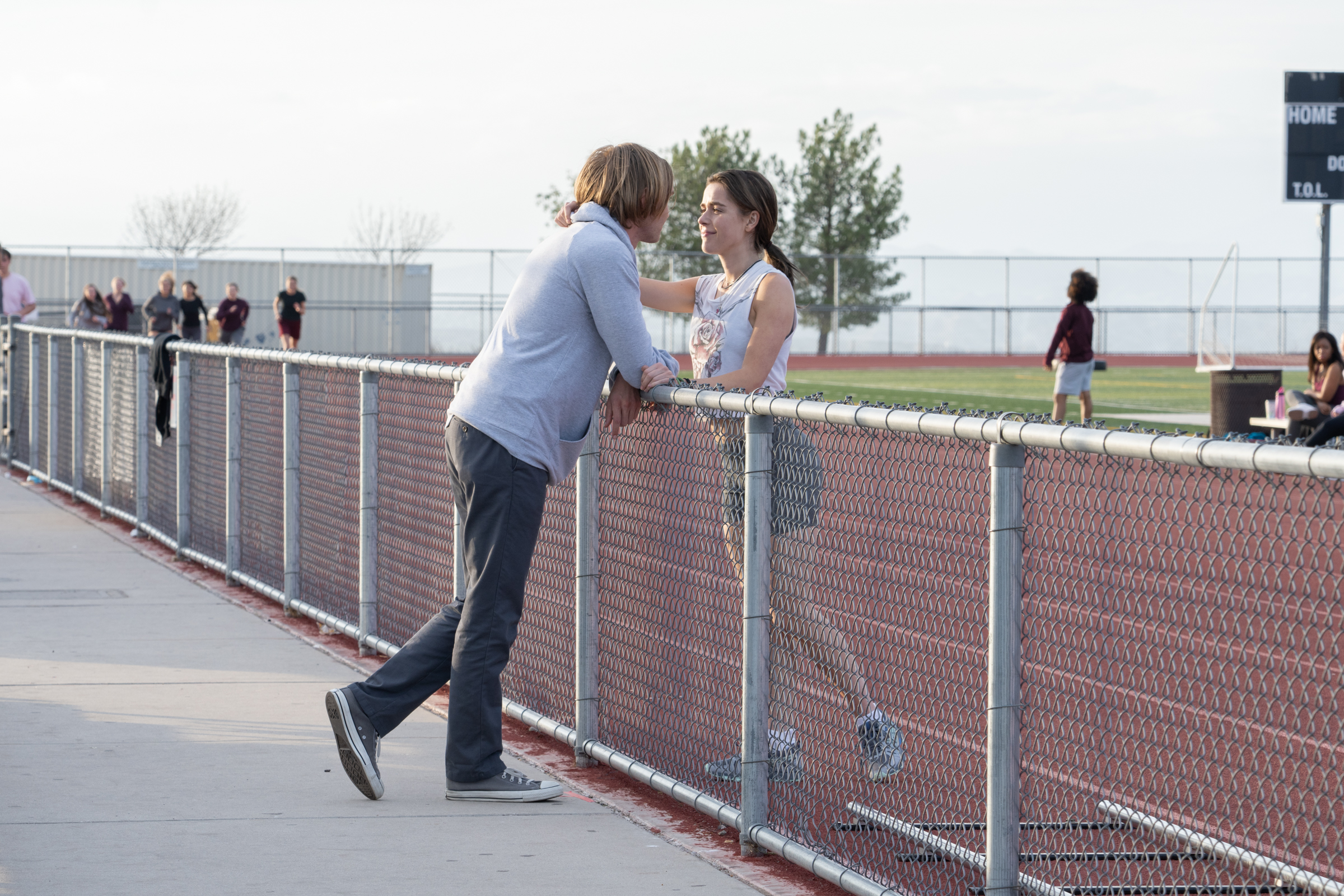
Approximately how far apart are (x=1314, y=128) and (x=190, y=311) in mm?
20136

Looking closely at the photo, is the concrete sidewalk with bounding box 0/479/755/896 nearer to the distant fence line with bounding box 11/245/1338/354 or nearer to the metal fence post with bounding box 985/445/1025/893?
the metal fence post with bounding box 985/445/1025/893

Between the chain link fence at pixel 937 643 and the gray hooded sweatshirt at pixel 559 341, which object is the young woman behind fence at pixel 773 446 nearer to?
the chain link fence at pixel 937 643

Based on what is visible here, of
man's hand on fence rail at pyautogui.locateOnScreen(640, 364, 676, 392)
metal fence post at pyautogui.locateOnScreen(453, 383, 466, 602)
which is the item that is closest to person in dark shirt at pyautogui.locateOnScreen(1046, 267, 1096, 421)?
metal fence post at pyautogui.locateOnScreen(453, 383, 466, 602)

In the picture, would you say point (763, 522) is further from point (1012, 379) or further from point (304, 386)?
point (1012, 379)

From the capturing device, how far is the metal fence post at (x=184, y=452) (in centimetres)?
1059

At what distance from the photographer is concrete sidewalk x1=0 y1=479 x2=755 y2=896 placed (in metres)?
4.45

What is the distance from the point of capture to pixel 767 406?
4586 millimetres

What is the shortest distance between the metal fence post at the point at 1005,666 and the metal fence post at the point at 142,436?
8570 mm

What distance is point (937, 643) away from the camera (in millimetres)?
4500

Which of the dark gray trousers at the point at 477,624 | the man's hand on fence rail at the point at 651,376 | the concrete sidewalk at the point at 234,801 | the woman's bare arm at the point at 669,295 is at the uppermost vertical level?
the woman's bare arm at the point at 669,295

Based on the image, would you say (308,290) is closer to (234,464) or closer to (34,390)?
(34,390)

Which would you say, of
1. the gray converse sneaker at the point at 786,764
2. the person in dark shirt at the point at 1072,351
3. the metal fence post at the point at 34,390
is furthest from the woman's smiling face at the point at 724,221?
the person in dark shirt at the point at 1072,351

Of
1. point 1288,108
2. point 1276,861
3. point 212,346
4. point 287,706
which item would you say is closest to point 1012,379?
point 1288,108

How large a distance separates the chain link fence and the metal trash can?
13509mm
